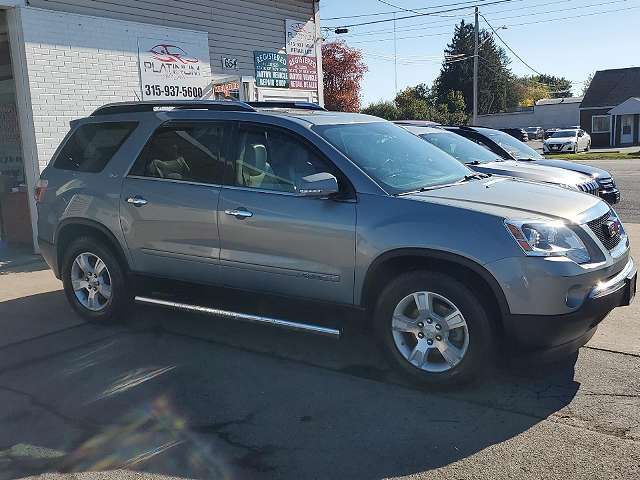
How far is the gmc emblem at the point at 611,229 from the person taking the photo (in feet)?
14.9

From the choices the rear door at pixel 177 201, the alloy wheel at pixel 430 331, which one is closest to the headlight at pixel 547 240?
the alloy wheel at pixel 430 331

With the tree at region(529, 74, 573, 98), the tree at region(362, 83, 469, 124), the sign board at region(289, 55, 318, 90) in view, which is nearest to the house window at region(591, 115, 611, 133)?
the tree at region(362, 83, 469, 124)

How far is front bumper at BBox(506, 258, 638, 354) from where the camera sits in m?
4.01

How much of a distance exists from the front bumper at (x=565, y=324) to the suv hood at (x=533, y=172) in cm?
501

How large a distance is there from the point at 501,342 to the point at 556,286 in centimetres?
54

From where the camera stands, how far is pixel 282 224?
15.8 feet

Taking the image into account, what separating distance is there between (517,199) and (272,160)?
6.12 ft

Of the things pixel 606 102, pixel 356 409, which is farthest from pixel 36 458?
pixel 606 102

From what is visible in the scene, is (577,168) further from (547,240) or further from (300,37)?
(547,240)

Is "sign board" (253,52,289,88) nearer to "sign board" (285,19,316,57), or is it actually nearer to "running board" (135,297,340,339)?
"sign board" (285,19,316,57)

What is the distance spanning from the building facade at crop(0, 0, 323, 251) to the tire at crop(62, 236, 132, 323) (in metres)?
3.95

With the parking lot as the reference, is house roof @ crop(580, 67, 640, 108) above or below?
above

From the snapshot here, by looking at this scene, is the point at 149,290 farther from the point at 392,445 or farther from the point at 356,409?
the point at 392,445

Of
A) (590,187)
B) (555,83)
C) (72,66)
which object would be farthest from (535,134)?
(555,83)
